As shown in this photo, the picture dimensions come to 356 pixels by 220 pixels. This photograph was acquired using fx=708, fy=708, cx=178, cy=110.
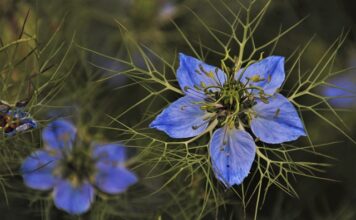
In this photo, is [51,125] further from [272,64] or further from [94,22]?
[94,22]

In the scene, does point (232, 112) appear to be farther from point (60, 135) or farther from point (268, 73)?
point (60, 135)

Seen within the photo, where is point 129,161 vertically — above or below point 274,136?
below

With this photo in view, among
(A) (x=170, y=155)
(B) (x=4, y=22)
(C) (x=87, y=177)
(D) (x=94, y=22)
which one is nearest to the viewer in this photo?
(A) (x=170, y=155)

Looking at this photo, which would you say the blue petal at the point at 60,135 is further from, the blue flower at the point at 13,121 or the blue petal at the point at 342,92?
the blue petal at the point at 342,92

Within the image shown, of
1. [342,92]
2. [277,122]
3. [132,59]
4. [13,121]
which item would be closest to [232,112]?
[277,122]

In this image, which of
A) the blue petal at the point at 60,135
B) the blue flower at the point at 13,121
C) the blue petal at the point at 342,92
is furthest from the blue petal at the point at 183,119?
the blue petal at the point at 342,92

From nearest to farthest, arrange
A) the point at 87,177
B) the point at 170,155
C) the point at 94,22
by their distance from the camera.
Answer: the point at 170,155, the point at 87,177, the point at 94,22

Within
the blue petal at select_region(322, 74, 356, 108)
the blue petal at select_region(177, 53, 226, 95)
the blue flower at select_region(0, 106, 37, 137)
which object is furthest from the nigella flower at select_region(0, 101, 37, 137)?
the blue petal at select_region(322, 74, 356, 108)

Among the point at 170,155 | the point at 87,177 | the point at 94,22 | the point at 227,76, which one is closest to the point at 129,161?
the point at 87,177
